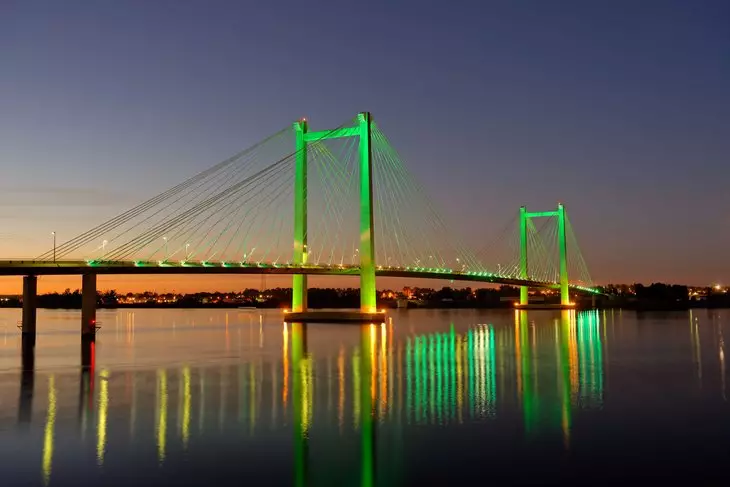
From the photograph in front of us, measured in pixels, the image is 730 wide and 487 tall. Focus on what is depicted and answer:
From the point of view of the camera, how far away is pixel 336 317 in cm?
4409

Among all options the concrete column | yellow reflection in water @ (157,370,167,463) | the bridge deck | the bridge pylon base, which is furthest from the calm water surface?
the bridge pylon base

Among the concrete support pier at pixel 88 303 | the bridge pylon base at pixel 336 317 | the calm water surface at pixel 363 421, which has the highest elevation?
the concrete support pier at pixel 88 303

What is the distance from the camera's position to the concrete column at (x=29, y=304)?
31688mm

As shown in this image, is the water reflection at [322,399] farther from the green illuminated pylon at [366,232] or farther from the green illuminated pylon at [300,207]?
the green illuminated pylon at [300,207]

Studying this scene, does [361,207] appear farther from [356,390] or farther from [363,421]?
[363,421]

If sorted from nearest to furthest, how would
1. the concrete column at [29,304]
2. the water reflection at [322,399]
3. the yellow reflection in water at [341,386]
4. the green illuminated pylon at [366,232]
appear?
the water reflection at [322,399] → the yellow reflection in water at [341,386] → the concrete column at [29,304] → the green illuminated pylon at [366,232]

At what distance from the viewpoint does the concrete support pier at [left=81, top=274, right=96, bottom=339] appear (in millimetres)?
29906

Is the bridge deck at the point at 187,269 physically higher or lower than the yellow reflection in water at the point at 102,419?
higher

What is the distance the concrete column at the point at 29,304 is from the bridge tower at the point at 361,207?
48.1 feet

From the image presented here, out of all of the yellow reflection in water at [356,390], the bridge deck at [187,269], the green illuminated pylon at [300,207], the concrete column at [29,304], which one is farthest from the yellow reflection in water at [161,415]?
the green illuminated pylon at [300,207]

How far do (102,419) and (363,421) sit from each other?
4.16 m

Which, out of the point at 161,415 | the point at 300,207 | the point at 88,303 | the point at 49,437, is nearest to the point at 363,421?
the point at 161,415

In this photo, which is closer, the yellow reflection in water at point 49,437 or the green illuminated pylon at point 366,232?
the yellow reflection in water at point 49,437

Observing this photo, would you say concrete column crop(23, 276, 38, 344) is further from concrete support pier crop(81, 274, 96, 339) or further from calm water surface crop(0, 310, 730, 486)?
calm water surface crop(0, 310, 730, 486)
